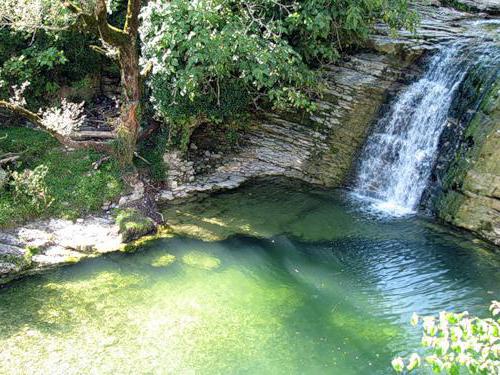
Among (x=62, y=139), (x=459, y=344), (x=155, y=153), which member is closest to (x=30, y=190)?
(x=62, y=139)

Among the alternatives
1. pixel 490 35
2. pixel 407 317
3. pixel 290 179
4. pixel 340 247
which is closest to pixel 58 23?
pixel 290 179

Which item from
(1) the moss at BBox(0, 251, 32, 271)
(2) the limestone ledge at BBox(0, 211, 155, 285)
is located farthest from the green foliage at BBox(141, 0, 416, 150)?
(1) the moss at BBox(0, 251, 32, 271)

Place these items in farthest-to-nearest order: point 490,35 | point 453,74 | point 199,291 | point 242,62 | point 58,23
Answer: point 490,35
point 453,74
point 58,23
point 242,62
point 199,291

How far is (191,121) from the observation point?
12492 mm

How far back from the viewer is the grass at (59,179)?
10.4m

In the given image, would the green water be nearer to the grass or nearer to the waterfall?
the waterfall

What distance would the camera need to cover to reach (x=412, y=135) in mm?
12609

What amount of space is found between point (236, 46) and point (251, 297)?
488cm

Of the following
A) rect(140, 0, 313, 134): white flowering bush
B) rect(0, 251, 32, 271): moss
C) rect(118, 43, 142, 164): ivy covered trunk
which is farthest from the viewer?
rect(118, 43, 142, 164): ivy covered trunk

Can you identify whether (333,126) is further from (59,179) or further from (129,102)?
(59,179)

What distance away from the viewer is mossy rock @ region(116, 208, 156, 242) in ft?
34.0

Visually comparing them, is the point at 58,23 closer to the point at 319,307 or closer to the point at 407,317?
the point at 319,307

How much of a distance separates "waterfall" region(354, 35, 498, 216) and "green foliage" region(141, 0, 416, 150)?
1.67 m

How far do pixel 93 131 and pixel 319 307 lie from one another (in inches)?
305
